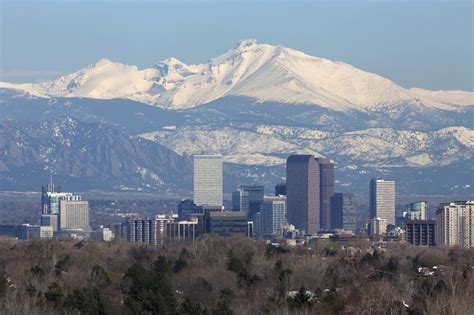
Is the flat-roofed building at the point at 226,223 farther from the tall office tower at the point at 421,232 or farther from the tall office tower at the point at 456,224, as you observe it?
the tall office tower at the point at 456,224

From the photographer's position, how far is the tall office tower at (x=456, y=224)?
174975 mm

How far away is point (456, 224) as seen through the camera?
595 feet

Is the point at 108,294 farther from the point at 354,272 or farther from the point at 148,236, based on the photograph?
the point at 148,236

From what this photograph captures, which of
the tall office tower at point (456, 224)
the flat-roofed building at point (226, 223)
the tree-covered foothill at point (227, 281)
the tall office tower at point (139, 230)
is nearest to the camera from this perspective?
the tree-covered foothill at point (227, 281)

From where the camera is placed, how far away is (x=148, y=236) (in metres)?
185

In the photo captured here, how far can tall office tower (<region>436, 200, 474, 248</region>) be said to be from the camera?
17498 centimetres

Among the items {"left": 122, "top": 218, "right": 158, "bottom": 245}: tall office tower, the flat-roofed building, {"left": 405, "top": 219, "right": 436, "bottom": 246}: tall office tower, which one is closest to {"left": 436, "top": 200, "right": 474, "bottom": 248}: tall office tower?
{"left": 405, "top": 219, "right": 436, "bottom": 246}: tall office tower

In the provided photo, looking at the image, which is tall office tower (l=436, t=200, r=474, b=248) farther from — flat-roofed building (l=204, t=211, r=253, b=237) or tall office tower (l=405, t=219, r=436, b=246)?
flat-roofed building (l=204, t=211, r=253, b=237)

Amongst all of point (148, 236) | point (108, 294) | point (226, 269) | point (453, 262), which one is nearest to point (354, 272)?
point (226, 269)

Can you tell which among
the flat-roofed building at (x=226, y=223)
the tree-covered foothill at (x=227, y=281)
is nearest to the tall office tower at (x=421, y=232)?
the flat-roofed building at (x=226, y=223)

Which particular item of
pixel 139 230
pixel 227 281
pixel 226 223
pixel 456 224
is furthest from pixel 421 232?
pixel 227 281

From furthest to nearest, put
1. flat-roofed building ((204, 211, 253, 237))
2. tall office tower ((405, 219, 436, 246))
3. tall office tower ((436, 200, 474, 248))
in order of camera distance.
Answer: tall office tower ((405, 219, 436, 246)), flat-roofed building ((204, 211, 253, 237)), tall office tower ((436, 200, 474, 248))

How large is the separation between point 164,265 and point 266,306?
788 inches

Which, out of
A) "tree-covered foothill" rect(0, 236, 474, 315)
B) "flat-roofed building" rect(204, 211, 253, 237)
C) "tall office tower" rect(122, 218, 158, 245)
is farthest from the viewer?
"tall office tower" rect(122, 218, 158, 245)
